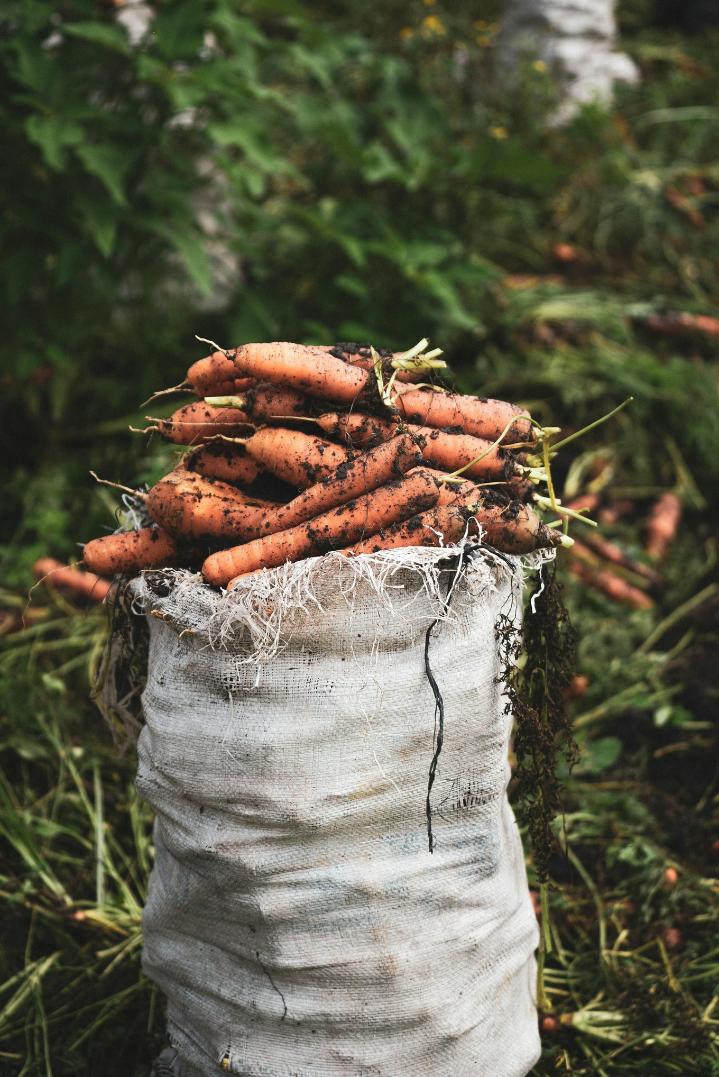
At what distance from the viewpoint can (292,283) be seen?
4.01 metres

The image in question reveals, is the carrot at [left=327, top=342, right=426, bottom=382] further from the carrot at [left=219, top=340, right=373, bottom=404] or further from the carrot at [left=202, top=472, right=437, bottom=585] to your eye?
the carrot at [left=202, top=472, right=437, bottom=585]

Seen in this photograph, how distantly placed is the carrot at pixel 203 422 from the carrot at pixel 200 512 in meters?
0.15

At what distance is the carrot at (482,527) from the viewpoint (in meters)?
1.67

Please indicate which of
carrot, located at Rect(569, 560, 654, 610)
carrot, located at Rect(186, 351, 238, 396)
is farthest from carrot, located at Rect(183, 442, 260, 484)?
carrot, located at Rect(569, 560, 654, 610)

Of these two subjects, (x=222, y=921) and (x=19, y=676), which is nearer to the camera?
(x=222, y=921)

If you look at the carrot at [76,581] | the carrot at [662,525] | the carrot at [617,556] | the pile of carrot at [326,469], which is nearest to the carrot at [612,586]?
the carrot at [617,556]

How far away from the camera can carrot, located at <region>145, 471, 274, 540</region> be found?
175 centimetres

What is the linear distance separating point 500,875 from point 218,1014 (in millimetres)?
582

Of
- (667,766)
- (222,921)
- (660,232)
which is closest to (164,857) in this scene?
(222,921)

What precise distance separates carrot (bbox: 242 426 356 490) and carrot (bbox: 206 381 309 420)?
4 centimetres

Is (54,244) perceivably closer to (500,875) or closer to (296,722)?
(296,722)

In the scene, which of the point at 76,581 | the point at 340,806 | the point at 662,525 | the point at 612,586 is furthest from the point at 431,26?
the point at 340,806

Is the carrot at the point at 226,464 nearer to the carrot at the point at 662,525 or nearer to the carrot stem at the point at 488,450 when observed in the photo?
the carrot stem at the point at 488,450

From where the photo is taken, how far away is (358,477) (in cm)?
172
